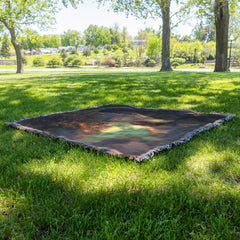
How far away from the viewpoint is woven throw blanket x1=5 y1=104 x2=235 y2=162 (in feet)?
8.56

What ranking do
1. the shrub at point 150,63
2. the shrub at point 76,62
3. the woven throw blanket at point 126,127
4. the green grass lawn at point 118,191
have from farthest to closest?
the shrub at point 76,62
the shrub at point 150,63
the woven throw blanket at point 126,127
the green grass lawn at point 118,191

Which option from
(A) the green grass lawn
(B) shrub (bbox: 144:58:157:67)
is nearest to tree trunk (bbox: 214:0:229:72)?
(A) the green grass lawn

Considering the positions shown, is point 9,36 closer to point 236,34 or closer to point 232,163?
point 232,163

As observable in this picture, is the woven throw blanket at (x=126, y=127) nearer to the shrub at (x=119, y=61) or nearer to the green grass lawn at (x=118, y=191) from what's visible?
the green grass lawn at (x=118, y=191)

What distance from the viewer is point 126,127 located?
134 inches

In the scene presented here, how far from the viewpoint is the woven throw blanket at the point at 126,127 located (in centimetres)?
261

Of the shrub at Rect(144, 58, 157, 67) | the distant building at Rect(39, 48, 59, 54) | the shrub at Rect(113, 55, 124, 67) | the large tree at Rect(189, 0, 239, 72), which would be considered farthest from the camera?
the distant building at Rect(39, 48, 59, 54)

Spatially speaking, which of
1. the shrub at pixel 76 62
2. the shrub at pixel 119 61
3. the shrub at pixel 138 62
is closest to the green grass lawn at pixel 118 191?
the shrub at pixel 119 61

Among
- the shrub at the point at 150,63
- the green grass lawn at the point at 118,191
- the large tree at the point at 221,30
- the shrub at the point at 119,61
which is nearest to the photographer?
the green grass lawn at the point at 118,191

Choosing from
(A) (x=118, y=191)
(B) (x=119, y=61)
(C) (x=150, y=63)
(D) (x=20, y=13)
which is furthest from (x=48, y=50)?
(A) (x=118, y=191)

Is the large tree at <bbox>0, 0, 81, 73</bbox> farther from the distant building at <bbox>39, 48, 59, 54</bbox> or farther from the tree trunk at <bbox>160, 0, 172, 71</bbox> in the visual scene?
the distant building at <bbox>39, 48, 59, 54</bbox>

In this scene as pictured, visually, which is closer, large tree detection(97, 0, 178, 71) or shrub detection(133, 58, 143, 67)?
large tree detection(97, 0, 178, 71)

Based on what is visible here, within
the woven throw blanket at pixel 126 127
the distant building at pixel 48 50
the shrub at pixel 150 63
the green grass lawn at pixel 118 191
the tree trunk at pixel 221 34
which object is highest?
the distant building at pixel 48 50

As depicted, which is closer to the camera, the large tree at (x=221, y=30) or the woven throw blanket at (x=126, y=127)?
the woven throw blanket at (x=126, y=127)
